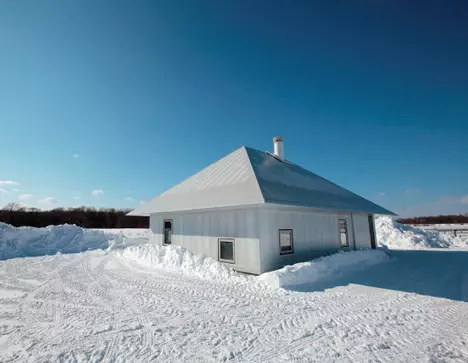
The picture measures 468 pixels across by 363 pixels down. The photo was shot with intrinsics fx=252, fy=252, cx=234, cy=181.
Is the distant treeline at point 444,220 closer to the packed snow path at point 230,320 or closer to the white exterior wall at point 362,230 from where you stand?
the white exterior wall at point 362,230

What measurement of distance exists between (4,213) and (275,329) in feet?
116

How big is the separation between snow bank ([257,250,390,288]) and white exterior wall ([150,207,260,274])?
1077mm

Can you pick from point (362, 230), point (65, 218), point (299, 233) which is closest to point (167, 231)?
point (299, 233)

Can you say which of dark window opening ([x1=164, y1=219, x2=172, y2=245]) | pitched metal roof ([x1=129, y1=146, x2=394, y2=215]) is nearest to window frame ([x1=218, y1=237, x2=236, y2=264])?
pitched metal roof ([x1=129, y1=146, x2=394, y2=215])

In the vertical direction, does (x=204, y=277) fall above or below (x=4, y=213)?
below

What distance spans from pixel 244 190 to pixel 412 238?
18062 mm

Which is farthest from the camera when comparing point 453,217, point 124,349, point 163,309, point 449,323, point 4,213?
point 453,217

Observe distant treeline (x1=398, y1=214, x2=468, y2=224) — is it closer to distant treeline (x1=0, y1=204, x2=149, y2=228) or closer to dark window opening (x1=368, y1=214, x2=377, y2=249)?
dark window opening (x1=368, y1=214, x2=377, y2=249)

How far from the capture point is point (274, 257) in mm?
9086

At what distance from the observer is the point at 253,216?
29.6ft

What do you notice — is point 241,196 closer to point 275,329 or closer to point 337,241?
point 275,329

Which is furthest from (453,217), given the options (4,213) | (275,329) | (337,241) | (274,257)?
(4,213)

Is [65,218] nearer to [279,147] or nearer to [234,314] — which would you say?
[279,147]

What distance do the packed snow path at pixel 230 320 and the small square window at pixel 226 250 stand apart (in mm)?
1609
